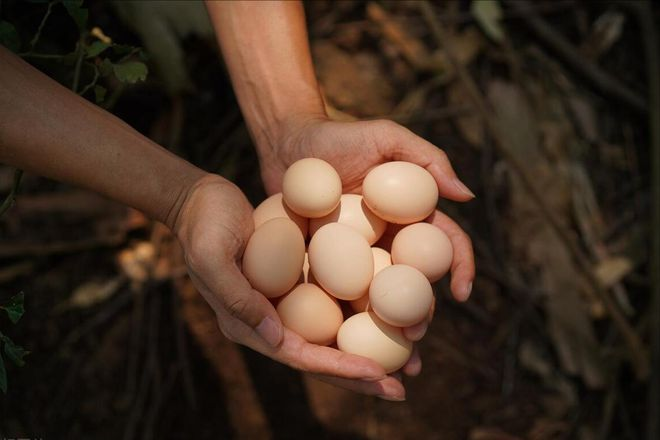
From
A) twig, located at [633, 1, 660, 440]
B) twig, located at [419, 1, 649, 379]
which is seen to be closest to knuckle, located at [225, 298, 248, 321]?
twig, located at [419, 1, 649, 379]

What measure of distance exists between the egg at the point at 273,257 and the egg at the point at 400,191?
171mm

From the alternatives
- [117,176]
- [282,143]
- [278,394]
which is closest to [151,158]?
[117,176]

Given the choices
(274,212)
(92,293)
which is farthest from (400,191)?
(92,293)

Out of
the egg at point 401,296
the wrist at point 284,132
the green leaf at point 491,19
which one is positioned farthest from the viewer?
the green leaf at point 491,19

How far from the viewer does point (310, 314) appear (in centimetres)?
113

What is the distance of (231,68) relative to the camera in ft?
4.81

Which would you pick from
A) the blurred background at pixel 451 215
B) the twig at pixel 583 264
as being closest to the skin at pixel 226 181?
the blurred background at pixel 451 215

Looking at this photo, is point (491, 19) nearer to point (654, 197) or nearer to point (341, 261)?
point (654, 197)

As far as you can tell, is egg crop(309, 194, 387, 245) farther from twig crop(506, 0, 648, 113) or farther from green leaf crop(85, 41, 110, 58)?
twig crop(506, 0, 648, 113)

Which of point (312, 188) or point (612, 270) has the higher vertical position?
point (312, 188)

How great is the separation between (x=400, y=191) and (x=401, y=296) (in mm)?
202

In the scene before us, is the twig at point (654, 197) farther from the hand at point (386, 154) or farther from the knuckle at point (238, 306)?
the knuckle at point (238, 306)

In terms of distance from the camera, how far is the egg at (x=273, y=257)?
110 cm

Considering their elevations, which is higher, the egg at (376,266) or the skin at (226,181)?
the skin at (226,181)
